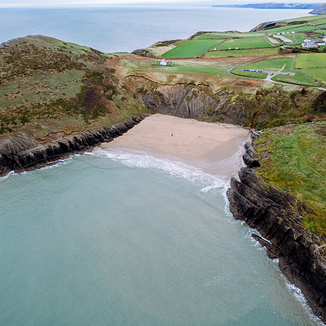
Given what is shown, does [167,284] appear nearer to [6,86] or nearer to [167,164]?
[167,164]

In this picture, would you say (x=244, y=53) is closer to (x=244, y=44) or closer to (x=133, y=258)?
(x=244, y=44)

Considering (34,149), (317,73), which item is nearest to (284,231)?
(34,149)

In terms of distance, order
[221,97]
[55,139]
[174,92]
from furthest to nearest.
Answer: [174,92] → [221,97] → [55,139]

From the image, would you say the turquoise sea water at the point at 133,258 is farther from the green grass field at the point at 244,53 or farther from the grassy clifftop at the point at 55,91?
the green grass field at the point at 244,53

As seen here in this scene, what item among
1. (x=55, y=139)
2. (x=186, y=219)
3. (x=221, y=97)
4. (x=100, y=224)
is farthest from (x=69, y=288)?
(x=221, y=97)

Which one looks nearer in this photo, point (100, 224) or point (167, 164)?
point (100, 224)
